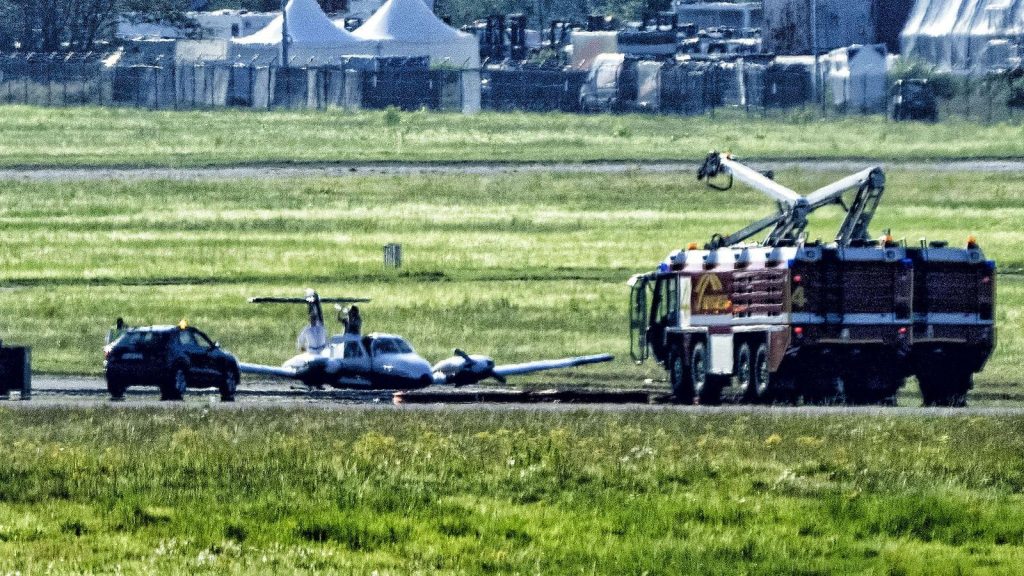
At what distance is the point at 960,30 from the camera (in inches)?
5241

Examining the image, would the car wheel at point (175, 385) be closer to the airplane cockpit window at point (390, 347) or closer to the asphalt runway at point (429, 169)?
the airplane cockpit window at point (390, 347)

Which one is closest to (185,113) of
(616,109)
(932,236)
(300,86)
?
(300,86)

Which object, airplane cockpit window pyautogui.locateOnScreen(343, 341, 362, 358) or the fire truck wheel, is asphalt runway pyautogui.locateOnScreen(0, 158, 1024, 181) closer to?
airplane cockpit window pyautogui.locateOnScreen(343, 341, 362, 358)

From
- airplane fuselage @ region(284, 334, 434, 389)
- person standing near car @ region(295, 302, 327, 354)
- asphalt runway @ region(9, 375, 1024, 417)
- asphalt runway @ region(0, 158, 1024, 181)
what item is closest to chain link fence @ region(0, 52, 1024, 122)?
asphalt runway @ region(0, 158, 1024, 181)

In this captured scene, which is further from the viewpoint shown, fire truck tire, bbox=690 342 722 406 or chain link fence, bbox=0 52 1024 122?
chain link fence, bbox=0 52 1024 122

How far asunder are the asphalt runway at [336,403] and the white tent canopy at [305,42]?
94.4 meters

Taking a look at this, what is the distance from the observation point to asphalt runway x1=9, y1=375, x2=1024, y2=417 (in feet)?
114

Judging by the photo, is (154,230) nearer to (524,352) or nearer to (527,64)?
(524,352)

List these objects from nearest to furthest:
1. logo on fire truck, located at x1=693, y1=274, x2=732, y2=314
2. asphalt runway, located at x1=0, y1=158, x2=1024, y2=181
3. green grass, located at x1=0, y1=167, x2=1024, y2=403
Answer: logo on fire truck, located at x1=693, y1=274, x2=732, y2=314, green grass, located at x1=0, y1=167, x2=1024, y2=403, asphalt runway, located at x1=0, y1=158, x2=1024, y2=181

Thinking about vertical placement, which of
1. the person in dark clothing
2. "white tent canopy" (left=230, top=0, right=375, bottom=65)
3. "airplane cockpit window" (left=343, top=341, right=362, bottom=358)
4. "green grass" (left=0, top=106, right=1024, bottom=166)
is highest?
"white tent canopy" (left=230, top=0, right=375, bottom=65)

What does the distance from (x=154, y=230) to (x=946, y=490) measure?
5542 cm

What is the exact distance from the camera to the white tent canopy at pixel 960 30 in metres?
130

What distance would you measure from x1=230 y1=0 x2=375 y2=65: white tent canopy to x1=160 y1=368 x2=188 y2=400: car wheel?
9878cm

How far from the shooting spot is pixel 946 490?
23203 millimetres
